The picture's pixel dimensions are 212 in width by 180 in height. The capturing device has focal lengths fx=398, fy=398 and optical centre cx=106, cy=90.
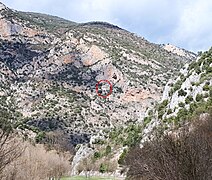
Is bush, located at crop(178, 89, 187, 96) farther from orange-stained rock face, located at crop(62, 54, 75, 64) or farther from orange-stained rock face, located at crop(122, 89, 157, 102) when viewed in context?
orange-stained rock face, located at crop(62, 54, 75, 64)

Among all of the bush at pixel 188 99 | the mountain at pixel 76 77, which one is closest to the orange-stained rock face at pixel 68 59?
the mountain at pixel 76 77

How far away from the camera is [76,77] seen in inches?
4690

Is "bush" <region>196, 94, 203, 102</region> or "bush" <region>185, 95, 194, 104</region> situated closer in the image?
"bush" <region>196, 94, 203, 102</region>

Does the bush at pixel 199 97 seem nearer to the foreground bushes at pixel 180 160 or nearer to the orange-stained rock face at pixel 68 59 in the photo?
the foreground bushes at pixel 180 160

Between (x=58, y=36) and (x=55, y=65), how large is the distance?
47.6ft

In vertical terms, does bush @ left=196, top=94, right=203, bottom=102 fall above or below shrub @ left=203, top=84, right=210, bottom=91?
below

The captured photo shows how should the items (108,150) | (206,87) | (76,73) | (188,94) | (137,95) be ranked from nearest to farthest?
(206,87)
(188,94)
(108,150)
(137,95)
(76,73)

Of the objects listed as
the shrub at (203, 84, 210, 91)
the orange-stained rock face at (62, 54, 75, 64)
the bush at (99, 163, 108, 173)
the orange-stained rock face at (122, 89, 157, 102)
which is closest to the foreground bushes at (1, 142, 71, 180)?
the bush at (99, 163, 108, 173)

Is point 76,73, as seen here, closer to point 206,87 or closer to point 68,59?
point 68,59

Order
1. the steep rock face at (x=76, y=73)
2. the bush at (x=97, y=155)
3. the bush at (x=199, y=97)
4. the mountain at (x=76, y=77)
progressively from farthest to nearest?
the steep rock face at (x=76, y=73) < the mountain at (x=76, y=77) < the bush at (x=97, y=155) < the bush at (x=199, y=97)

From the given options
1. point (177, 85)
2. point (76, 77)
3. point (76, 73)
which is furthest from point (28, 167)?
point (76, 73)

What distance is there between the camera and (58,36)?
133 metres

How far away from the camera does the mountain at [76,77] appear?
96.7 m

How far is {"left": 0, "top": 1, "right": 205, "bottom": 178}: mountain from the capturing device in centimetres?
9669
